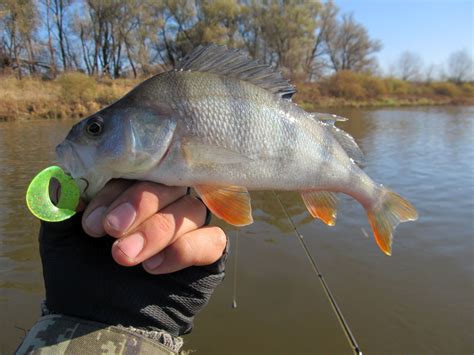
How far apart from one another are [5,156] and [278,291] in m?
11.2

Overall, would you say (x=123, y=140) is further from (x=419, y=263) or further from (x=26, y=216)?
(x=26, y=216)

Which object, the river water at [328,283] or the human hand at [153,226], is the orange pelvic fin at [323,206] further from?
the river water at [328,283]

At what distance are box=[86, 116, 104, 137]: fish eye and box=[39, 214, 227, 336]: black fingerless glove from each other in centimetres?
36

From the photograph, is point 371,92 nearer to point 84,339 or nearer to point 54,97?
point 54,97

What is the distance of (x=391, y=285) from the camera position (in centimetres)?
451

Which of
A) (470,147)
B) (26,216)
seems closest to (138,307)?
(26,216)

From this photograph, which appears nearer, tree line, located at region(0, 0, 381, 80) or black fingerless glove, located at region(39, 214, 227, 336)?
black fingerless glove, located at region(39, 214, 227, 336)

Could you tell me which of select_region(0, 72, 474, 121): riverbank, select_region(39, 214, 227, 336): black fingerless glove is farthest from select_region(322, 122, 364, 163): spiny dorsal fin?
select_region(0, 72, 474, 121): riverbank

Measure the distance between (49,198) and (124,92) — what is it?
27.1 m

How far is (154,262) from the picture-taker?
1.41 metres

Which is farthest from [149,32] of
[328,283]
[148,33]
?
[328,283]

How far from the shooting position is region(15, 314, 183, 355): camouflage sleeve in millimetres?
1378

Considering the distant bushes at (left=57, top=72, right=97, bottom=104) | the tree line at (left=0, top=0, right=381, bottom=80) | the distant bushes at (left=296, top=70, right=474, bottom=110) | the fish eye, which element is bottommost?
the distant bushes at (left=296, top=70, right=474, bottom=110)

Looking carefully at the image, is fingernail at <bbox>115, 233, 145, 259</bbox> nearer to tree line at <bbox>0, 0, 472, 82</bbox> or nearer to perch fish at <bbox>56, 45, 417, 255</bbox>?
perch fish at <bbox>56, 45, 417, 255</bbox>
